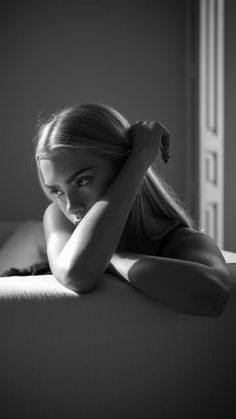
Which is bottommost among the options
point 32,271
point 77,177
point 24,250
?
point 24,250

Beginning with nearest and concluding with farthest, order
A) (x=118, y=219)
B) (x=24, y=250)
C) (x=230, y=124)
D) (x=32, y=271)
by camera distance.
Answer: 1. (x=118, y=219)
2. (x=32, y=271)
3. (x=24, y=250)
4. (x=230, y=124)

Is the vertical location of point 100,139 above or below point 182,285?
above

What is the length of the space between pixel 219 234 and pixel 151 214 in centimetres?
173

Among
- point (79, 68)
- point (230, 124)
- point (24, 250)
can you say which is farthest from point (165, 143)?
point (79, 68)

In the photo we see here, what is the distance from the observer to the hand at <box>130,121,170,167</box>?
1.12 metres

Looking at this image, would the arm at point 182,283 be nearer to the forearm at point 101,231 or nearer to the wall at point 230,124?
the forearm at point 101,231

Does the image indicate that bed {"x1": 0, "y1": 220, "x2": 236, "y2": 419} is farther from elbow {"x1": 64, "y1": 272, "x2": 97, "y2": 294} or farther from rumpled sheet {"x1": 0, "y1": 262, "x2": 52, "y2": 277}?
rumpled sheet {"x1": 0, "y1": 262, "x2": 52, "y2": 277}

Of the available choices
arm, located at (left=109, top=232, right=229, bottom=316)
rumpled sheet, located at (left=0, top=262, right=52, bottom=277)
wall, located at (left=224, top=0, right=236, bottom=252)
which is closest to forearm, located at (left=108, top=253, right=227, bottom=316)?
arm, located at (left=109, top=232, right=229, bottom=316)

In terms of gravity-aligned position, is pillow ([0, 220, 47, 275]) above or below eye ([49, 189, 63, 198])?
below

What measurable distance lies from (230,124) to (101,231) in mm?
2196

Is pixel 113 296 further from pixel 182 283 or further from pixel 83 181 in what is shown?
pixel 83 181

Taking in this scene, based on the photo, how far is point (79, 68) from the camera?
3145 millimetres

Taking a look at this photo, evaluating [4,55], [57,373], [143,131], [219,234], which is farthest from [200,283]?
[4,55]

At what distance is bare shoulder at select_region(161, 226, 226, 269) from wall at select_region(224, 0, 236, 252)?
192 centimetres
